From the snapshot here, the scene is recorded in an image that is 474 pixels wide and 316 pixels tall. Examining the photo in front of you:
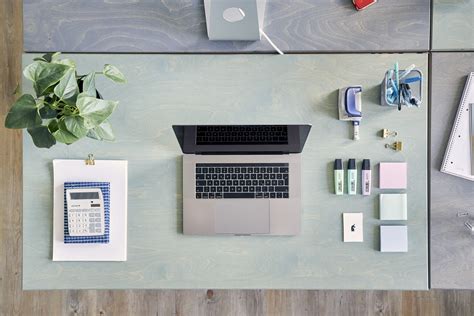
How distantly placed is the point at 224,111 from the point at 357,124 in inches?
16.6

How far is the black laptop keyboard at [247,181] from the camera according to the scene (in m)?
1.33

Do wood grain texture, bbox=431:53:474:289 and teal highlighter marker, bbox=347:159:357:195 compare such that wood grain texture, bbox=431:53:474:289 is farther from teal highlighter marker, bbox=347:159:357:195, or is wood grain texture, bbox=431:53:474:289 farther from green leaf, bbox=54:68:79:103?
green leaf, bbox=54:68:79:103

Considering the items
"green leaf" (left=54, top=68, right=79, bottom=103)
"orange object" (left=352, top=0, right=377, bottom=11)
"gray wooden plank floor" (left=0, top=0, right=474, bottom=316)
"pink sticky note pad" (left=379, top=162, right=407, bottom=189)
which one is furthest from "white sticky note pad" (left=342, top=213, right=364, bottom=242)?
"green leaf" (left=54, top=68, right=79, bottom=103)

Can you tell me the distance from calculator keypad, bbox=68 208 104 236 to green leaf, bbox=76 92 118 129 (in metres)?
0.35

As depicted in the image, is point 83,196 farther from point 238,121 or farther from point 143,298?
point 143,298

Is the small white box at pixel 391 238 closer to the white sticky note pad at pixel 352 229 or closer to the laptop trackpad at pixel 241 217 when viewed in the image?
the white sticky note pad at pixel 352 229

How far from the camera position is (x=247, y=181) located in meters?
1.33

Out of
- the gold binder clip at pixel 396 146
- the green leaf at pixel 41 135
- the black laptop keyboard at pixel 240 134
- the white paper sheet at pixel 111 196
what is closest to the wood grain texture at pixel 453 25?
the gold binder clip at pixel 396 146

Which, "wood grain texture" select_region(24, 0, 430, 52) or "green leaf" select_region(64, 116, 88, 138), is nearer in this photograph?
"green leaf" select_region(64, 116, 88, 138)

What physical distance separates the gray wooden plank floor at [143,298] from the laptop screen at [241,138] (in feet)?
2.40

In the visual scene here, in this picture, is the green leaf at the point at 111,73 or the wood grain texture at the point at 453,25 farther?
the wood grain texture at the point at 453,25

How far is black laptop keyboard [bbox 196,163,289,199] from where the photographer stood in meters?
1.33

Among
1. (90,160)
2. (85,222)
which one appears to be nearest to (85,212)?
(85,222)

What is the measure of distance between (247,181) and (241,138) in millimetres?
138
